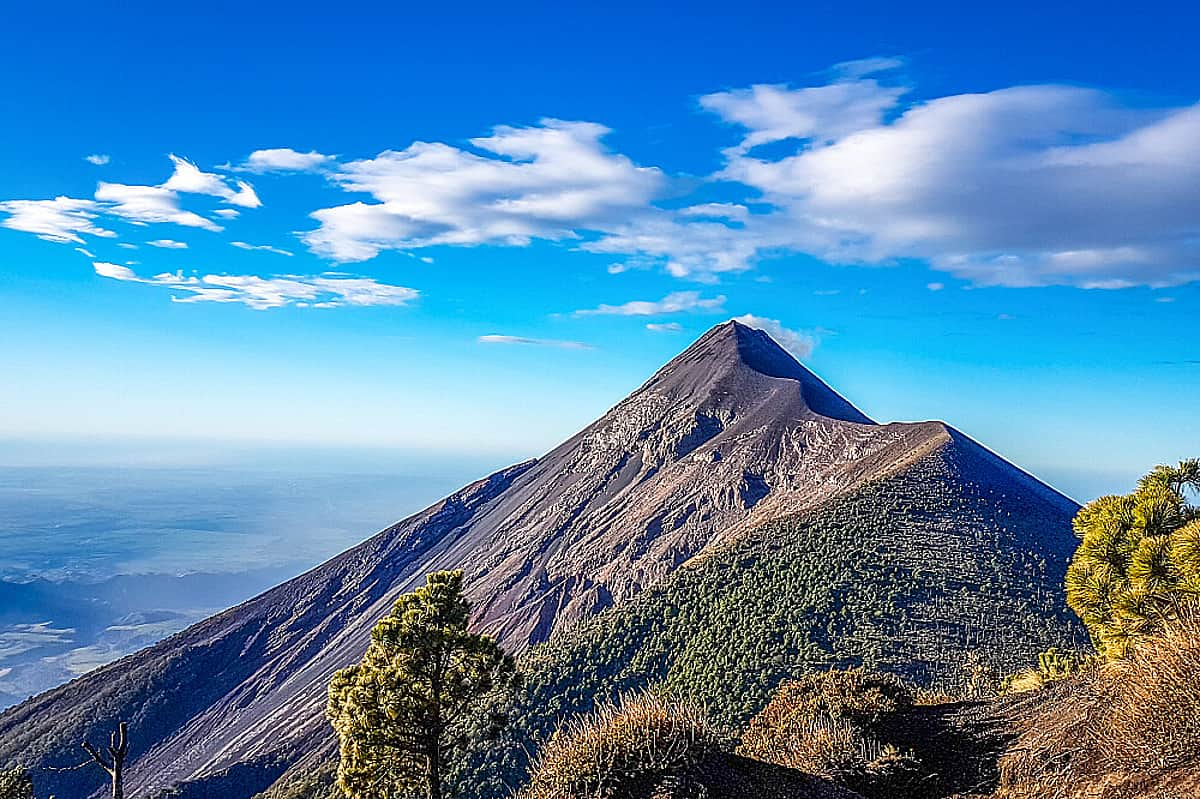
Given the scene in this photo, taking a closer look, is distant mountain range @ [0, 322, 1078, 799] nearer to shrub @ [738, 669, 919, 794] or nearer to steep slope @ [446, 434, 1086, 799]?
steep slope @ [446, 434, 1086, 799]

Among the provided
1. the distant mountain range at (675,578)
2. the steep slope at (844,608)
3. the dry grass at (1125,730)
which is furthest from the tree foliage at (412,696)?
the distant mountain range at (675,578)

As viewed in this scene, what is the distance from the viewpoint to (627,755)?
10312mm

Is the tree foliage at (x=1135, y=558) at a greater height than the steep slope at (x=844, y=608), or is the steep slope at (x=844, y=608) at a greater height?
the tree foliage at (x=1135, y=558)

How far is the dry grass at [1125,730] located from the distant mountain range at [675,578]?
26.9 m

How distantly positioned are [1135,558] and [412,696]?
15.6m

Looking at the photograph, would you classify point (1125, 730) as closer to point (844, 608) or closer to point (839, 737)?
point (839, 737)

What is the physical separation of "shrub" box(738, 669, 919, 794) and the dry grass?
178 cm

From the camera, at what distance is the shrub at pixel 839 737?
41.8 feet

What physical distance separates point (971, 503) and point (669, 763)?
4907 centimetres

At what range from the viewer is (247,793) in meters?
59.7

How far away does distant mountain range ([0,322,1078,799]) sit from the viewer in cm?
4475

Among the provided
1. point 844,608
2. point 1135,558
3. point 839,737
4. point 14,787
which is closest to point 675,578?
point 844,608

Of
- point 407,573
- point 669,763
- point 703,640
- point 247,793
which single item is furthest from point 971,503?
point 407,573

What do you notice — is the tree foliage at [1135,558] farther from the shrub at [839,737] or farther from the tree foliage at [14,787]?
the tree foliage at [14,787]
